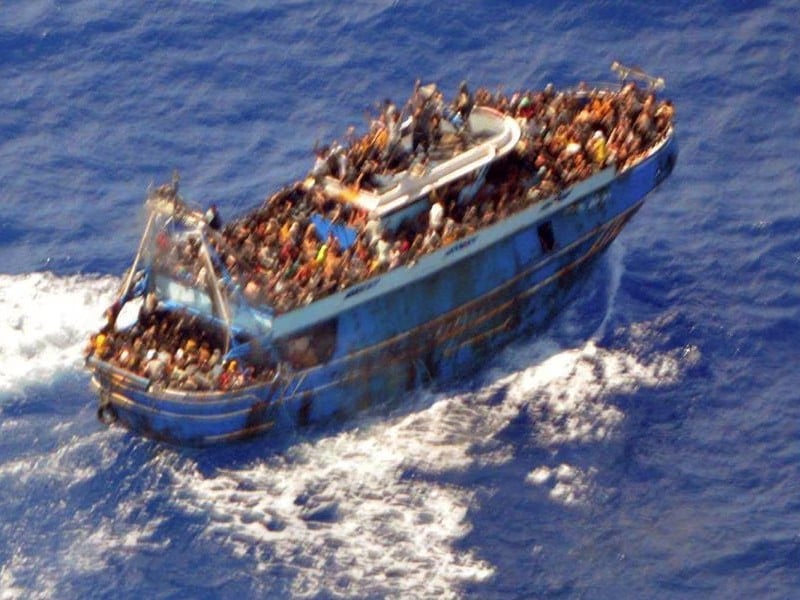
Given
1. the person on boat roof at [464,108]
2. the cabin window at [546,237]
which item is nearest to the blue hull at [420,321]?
the cabin window at [546,237]

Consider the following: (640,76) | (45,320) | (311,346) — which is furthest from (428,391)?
(640,76)

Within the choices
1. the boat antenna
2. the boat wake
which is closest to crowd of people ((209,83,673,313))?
the boat antenna

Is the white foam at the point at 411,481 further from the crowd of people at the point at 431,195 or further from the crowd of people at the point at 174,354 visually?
the crowd of people at the point at 431,195

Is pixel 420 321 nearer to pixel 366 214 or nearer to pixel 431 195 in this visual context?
pixel 366 214

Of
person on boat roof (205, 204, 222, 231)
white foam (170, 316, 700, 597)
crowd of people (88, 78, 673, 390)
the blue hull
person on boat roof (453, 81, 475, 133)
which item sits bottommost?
white foam (170, 316, 700, 597)

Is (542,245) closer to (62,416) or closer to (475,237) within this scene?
(475,237)

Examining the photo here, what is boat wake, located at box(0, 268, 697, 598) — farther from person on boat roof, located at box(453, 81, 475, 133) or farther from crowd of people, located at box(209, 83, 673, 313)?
person on boat roof, located at box(453, 81, 475, 133)
